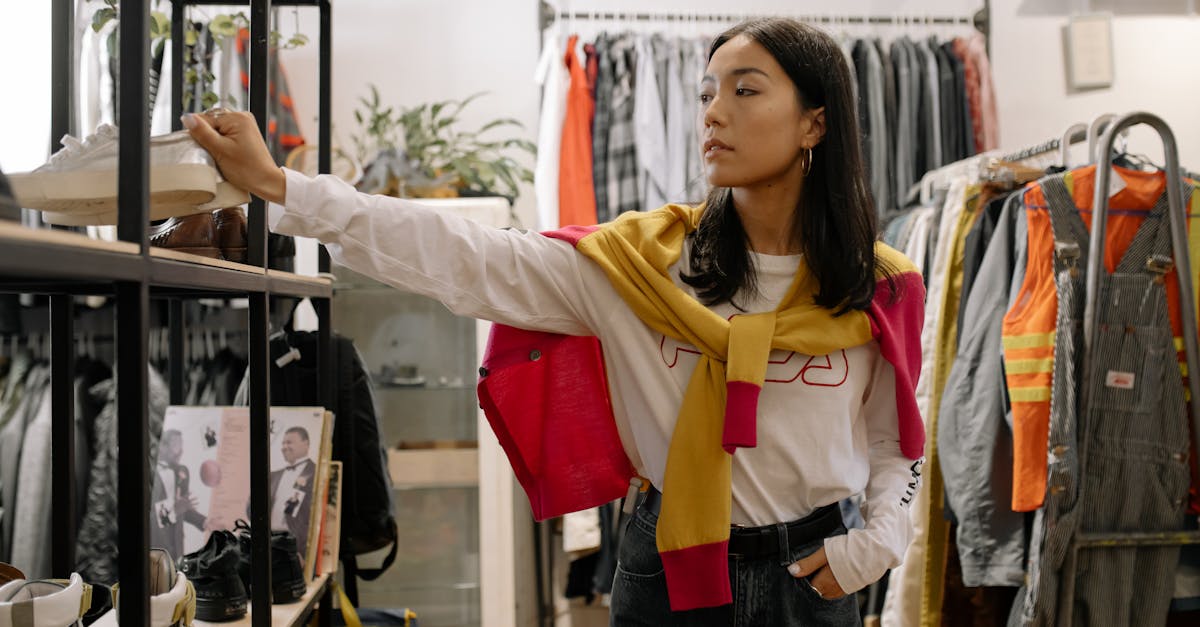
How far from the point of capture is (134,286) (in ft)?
2.89

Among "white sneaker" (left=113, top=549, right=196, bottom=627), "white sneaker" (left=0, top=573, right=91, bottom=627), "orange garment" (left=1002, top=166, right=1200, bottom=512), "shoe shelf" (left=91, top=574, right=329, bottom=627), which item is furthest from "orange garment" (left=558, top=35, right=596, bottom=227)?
"white sneaker" (left=0, top=573, right=91, bottom=627)

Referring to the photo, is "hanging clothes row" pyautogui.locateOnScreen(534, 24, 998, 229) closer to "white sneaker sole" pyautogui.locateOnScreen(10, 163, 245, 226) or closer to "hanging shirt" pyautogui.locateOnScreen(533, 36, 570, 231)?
"hanging shirt" pyautogui.locateOnScreen(533, 36, 570, 231)

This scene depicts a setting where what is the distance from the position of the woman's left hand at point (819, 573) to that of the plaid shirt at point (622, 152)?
6.18 ft

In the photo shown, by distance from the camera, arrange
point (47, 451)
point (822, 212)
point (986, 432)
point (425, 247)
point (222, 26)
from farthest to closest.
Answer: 1. point (47, 451)
2. point (986, 432)
3. point (222, 26)
4. point (822, 212)
5. point (425, 247)

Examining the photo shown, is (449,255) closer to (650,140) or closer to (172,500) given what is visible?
(172,500)

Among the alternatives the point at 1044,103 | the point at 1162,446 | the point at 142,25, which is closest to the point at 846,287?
the point at 142,25

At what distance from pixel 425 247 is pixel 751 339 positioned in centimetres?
47

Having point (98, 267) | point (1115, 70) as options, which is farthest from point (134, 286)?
point (1115, 70)

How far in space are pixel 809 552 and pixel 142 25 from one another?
1055 mm

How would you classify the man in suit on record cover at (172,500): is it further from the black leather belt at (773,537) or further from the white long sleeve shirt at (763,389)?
the black leather belt at (773,537)

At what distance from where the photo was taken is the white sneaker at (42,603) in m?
0.92

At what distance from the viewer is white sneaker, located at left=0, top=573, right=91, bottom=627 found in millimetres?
922

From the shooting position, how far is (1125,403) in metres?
2.06

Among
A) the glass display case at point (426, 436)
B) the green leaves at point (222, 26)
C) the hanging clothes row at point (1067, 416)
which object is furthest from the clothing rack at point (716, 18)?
the green leaves at point (222, 26)
